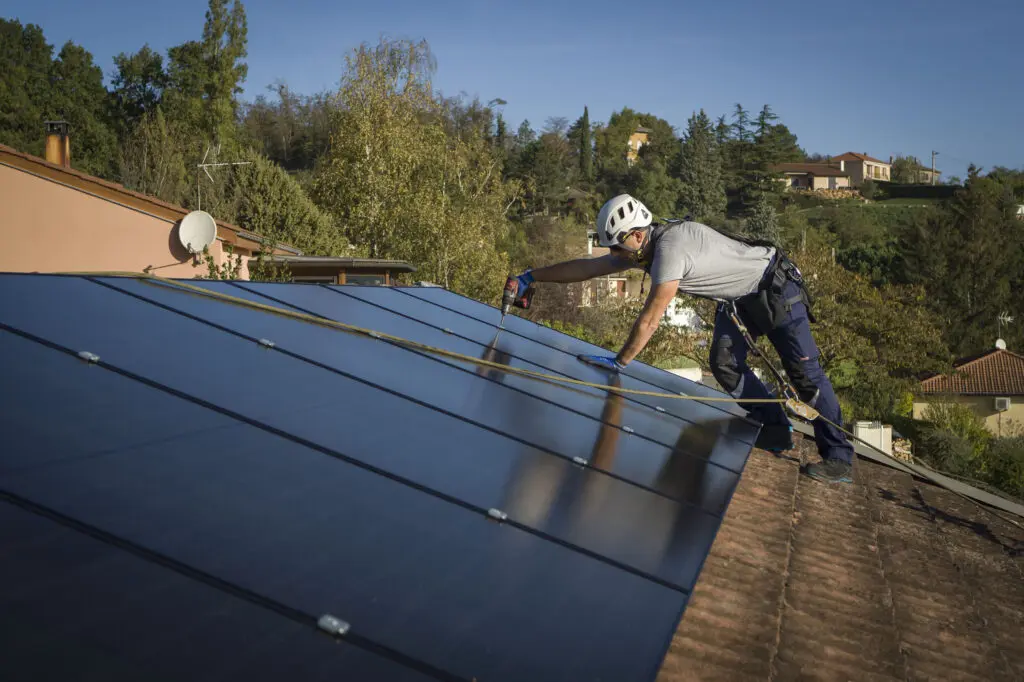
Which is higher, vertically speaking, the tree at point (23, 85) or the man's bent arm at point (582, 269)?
the tree at point (23, 85)

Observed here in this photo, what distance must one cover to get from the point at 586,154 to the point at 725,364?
3429 inches

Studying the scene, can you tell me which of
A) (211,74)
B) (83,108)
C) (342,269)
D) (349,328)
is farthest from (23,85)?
(349,328)

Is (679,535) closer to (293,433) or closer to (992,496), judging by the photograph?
(293,433)

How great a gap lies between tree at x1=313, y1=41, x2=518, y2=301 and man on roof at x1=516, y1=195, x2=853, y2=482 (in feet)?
83.1

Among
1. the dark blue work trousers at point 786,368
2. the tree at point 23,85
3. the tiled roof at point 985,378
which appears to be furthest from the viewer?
the tree at point 23,85

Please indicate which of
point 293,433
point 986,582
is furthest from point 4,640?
point 986,582

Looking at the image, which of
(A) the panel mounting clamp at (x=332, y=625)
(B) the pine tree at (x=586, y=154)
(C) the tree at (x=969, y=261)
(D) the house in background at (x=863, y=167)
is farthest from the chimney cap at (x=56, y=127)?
(D) the house in background at (x=863, y=167)

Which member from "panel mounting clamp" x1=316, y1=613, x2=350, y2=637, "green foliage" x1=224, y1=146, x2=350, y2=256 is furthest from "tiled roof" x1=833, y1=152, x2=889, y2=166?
"panel mounting clamp" x1=316, y1=613, x2=350, y2=637

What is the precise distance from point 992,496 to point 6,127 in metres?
58.0

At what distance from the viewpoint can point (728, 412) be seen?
22.2 ft

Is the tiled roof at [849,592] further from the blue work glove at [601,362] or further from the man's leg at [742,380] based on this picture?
the blue work glove at [601,362]

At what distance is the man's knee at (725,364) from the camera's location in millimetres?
6844

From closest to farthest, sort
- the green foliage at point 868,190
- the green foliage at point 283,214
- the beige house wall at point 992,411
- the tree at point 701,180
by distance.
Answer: the green foliage at point 283,214
the beige house wall at point 992,411
the tree at point 701,180
the green foliage at point 868,190

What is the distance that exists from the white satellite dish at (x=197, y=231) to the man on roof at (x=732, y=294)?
12.6 m
